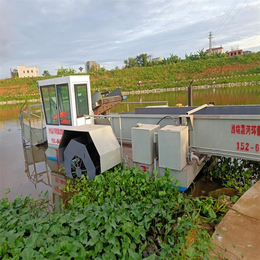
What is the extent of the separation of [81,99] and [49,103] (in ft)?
3.76

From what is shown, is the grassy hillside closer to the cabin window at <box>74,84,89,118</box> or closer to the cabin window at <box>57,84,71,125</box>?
the cabin window at <box>74,84,89,118</box>

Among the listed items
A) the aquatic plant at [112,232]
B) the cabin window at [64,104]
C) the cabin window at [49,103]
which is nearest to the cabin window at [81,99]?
the cabin window at [64,104]

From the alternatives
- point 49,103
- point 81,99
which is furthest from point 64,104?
point 49,103

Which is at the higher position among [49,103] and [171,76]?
[171,76]

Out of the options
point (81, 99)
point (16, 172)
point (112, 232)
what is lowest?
point (16, 172)

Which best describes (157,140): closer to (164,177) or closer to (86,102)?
(164,177)

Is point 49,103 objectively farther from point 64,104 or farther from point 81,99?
point 81,99

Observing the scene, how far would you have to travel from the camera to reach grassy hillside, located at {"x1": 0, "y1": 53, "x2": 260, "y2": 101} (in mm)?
41444

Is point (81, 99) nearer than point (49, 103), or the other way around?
point (81, 99)

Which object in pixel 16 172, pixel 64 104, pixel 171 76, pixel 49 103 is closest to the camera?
pixel 64 104

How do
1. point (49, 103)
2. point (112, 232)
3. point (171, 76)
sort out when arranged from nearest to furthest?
point (112, 232) < point (49, 103) < point (171, 76)

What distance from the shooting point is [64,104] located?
6.24 m

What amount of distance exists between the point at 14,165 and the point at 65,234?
6.24m

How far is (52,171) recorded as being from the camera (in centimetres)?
696
